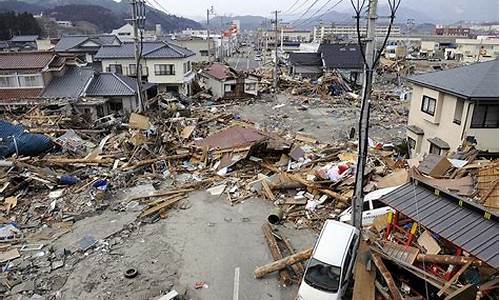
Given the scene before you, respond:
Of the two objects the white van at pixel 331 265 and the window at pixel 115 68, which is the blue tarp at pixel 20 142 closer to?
the white van at pixel 331 265

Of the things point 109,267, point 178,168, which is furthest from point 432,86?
point 109,267

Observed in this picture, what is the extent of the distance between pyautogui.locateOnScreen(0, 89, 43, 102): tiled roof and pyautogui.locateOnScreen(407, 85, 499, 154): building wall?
81.8ft

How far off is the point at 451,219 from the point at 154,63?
3350 centimetres

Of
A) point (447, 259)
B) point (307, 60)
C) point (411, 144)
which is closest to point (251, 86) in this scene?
point (307, 60)

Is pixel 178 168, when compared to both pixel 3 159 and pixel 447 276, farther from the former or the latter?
pixel 447 276

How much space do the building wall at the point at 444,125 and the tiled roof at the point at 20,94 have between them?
981 inches

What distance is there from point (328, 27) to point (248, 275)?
135 m

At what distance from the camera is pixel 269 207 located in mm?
14914

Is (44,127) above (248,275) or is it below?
above

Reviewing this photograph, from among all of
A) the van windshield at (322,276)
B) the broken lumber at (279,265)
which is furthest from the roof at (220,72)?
the van windshield at (322,276)

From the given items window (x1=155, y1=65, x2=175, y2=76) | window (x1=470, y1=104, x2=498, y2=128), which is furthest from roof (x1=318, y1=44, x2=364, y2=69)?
window (x1=470, y1=104, x2=498, y2=128)

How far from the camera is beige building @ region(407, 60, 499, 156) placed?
53.1ft

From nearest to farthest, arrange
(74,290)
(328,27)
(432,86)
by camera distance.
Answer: (74,290) → (432,86) → (328,27)

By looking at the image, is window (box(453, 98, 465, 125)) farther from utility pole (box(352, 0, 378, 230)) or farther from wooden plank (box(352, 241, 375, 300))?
wooden plank (box(352, 241, 375, 300))
